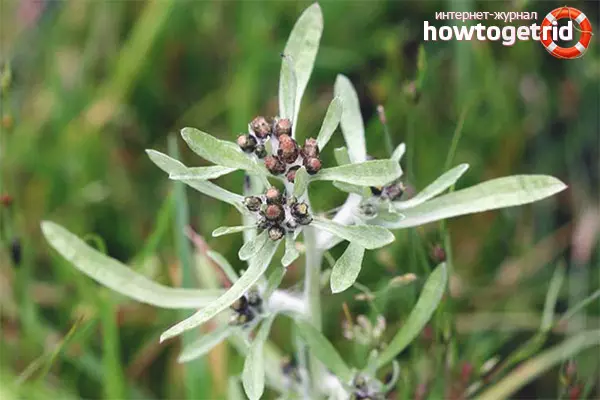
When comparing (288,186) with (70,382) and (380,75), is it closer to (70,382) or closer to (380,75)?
(70,382)

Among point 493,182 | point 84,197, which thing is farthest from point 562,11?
point 84,197

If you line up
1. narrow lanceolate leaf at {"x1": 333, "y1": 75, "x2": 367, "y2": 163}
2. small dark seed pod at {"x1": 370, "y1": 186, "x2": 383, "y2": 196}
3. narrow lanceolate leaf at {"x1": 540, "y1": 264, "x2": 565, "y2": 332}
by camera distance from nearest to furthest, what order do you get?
small dark seed pod at {"x1": 370, "y1": 186, "x2": 383, "y2": 196}, narrow lanceolate leaf at {"x1": 333, "y1": 75, "x2": 367, "y2": 163}, narrow lanceolate leaf at {"x1": 540, "y1": 264, "x2": 565, "y2": 332}

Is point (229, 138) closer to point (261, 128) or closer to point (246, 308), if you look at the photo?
point (246, 308)

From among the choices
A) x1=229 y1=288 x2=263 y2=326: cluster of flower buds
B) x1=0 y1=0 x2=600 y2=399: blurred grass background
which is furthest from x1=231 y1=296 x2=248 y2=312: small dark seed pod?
x1=0 y1=0 x2=600 y2=399: blurred grass background

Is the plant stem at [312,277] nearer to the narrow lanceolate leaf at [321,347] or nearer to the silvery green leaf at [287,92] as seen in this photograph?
the narrow lanceolate leaf at [321,347]

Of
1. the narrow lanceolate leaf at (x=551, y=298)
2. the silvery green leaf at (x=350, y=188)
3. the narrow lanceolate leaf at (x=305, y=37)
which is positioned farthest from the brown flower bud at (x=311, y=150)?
the narrow lanceolate leaf at (x=551, y=298)

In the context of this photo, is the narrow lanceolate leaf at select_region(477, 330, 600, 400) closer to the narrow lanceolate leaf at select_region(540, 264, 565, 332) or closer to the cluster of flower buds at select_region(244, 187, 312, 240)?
the narrow lanceolate leaf at select_region(540, 264, 565, 332)
